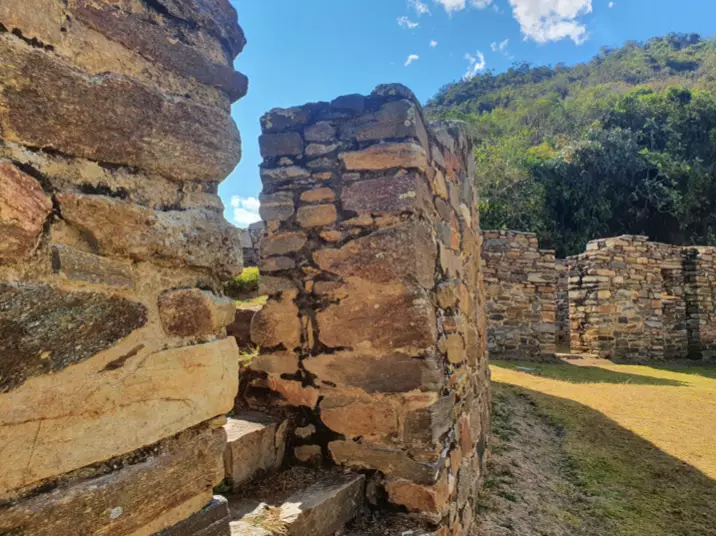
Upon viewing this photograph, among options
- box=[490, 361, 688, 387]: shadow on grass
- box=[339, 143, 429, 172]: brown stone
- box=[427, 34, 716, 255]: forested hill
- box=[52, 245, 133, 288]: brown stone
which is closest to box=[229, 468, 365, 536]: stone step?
box=[52, 245, 133, 288]: brown stone

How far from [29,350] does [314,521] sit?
58.3 inches

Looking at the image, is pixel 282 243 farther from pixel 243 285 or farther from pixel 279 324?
pixel 243 285

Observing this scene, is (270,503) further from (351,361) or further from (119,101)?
(119,101)

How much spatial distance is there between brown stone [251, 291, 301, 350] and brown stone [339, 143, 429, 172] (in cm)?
79

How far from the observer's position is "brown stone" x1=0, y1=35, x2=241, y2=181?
0.86 metres

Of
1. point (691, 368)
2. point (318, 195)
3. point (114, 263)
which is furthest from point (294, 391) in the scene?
point (691, 368)

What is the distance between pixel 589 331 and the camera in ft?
34.2

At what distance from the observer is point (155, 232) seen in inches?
42.4

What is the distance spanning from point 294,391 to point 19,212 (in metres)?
1.99

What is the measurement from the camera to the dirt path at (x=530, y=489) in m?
3.04

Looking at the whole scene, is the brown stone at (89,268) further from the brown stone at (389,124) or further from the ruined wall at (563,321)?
the ruined wall at (563,321)

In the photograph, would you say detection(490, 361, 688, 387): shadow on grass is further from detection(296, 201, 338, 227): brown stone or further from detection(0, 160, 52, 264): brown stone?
detection(0, 160, 52, 264): brown stone

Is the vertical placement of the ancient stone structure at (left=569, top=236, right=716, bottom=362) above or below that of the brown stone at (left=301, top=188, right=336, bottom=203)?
below

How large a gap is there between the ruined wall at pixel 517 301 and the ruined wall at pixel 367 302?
6.70 meters
